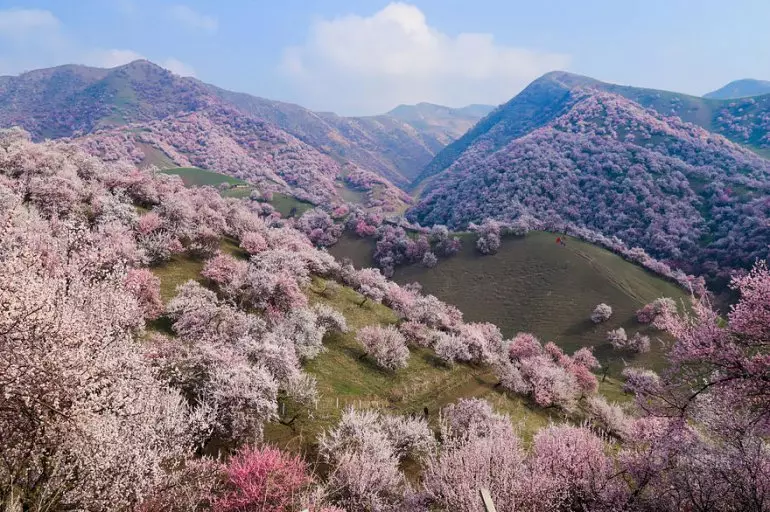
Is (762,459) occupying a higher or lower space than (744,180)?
lower

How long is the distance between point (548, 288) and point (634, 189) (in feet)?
211

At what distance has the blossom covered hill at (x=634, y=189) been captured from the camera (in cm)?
9181

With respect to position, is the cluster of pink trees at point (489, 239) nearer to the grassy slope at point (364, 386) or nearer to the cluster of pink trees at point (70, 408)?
the grassy slope at point (364, 386)

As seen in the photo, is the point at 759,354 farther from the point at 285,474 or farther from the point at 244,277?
the point at 244,277

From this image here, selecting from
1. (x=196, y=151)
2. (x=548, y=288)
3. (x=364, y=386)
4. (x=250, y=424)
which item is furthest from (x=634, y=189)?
(x=196, y=151)

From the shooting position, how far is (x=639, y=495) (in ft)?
47.1

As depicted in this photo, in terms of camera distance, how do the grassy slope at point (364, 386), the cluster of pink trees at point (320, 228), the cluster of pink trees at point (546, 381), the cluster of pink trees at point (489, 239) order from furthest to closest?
the cluster of pink trees at point (320, 228) → the cluster of pink trees at point (489, 239) → the cluster of pink trees at point (546, 381) → the grassy slope at point (364, 386)

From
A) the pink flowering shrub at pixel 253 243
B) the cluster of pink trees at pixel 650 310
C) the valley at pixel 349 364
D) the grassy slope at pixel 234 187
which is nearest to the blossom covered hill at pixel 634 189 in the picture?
the valley at pixel 349 364

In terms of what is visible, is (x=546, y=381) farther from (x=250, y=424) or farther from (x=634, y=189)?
(x=634, y=189)

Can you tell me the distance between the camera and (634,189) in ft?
369

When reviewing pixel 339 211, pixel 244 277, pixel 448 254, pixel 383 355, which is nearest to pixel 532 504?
pixel 383 355

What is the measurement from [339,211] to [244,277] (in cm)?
7807

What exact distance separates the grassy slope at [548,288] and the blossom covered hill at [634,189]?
1880cm

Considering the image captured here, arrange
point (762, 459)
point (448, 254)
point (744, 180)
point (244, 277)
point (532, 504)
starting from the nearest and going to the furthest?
point (762, 459) < point (532, 504) < point (244, 277) < point (448, 254) < point (744, 180)
